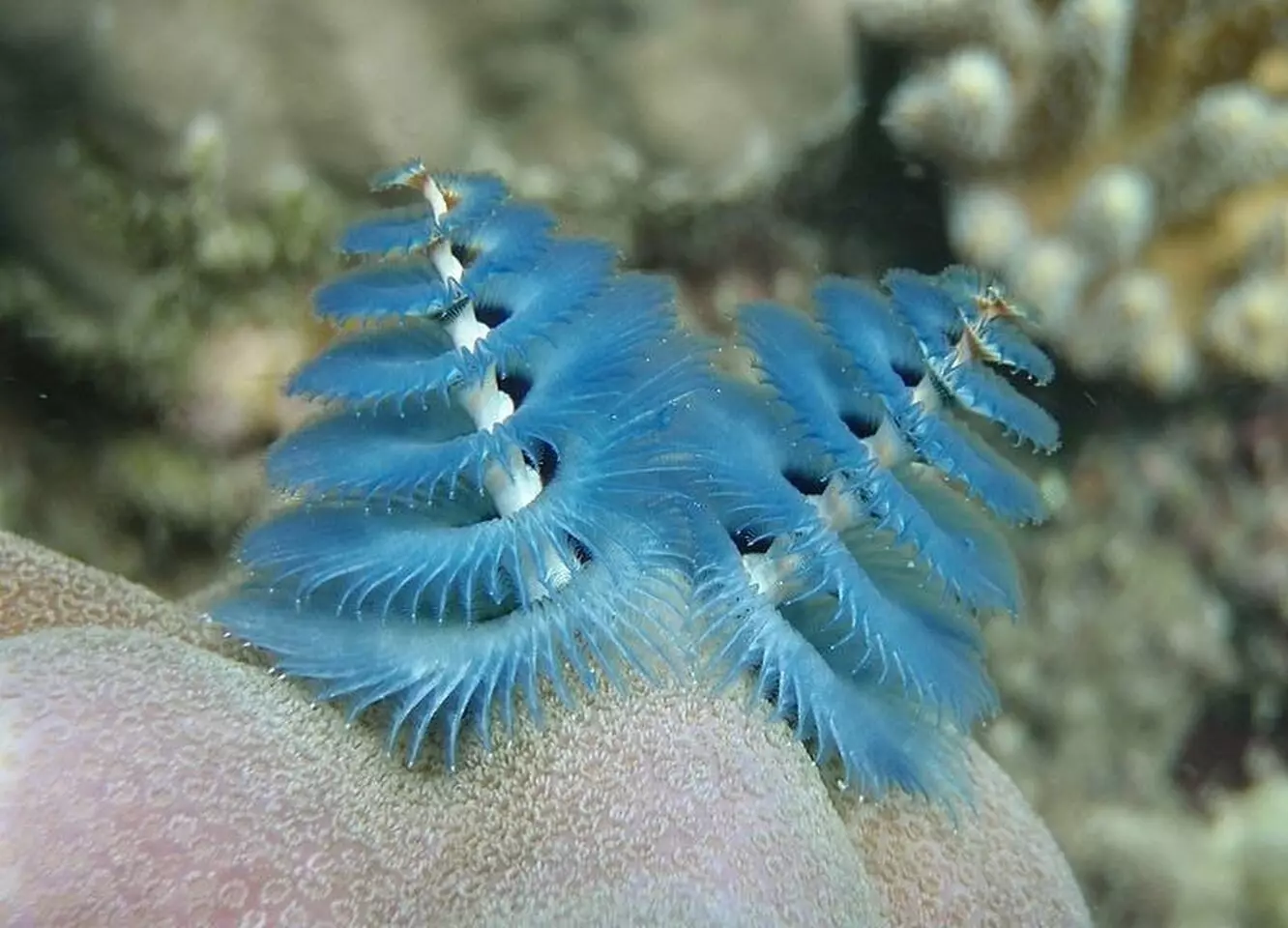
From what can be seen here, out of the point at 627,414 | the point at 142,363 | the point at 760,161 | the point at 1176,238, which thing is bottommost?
the point at 142,363

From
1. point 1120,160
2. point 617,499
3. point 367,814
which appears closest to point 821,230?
point 1120,160

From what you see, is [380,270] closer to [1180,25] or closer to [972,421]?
[972,421]

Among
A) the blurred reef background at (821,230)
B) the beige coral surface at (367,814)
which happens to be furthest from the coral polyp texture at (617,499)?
the blurred reef background at (821,230)

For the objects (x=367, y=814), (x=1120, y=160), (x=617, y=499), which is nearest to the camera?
(x=367, y=814)

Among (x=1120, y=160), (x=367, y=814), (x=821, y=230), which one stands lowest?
(x=367, y=814)

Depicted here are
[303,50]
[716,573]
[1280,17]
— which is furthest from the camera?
[1280,17]

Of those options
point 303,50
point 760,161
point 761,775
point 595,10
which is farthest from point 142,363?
point 761,775

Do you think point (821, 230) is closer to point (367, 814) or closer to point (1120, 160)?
point (1120, 160)
